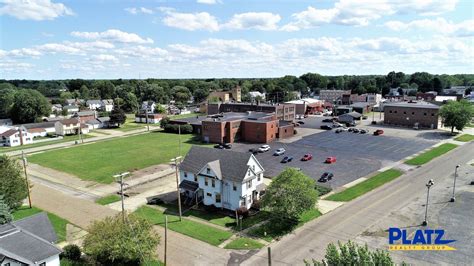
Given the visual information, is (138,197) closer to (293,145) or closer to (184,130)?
(293,145)

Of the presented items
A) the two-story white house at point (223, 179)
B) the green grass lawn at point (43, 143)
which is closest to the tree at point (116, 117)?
the green grass lawn at point (43, 143)

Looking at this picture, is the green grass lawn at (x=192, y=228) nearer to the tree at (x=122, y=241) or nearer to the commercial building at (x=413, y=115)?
the tree at (x=122, y=241)

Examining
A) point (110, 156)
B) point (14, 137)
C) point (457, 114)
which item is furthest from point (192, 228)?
point (457, 114)

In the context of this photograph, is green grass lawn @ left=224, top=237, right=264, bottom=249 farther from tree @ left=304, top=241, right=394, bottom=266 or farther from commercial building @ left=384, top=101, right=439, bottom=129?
commercial building @ left=384, top=101, right=439, bottom=129

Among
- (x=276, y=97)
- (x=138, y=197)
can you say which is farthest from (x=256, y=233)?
(x=276, y=97)

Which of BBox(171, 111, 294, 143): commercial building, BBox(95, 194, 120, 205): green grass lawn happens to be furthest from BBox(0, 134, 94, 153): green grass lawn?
BBox(95, 194, 120, 205): green grass lawn

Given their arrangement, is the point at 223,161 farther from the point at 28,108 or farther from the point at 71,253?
the point at 28,108
